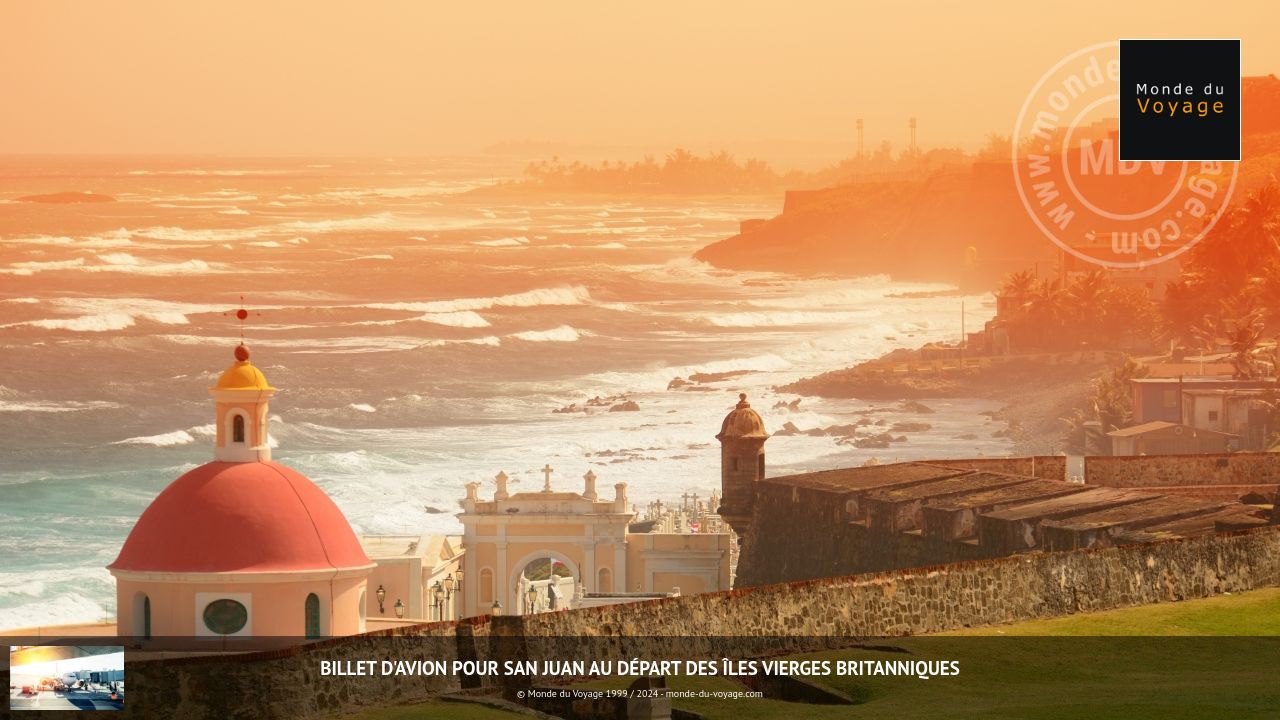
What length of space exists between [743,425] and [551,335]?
3332 inches

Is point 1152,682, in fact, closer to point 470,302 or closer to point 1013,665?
point 1013,665

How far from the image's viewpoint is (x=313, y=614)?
22.3 meters

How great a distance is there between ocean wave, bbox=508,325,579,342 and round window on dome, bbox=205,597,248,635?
325 ft

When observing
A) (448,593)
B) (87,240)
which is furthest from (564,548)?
(87,240)

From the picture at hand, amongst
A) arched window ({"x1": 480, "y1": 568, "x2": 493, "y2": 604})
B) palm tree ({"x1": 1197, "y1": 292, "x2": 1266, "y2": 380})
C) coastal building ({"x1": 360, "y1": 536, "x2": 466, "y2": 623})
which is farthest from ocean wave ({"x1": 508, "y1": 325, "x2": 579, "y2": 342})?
coastal building ({"x1": 360, "y1": 536, "x2": 466, "y2": 623})

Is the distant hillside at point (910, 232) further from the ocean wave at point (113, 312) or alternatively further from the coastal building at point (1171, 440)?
the coastal building at point (1171, 440)

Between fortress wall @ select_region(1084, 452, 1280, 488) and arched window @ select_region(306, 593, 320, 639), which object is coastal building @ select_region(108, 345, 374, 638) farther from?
fortress wall @ select_region(1084, 452, 1280, 488)

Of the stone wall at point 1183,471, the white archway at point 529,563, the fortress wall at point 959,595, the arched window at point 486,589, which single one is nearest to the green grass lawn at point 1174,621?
the fortress wall at point 959,595

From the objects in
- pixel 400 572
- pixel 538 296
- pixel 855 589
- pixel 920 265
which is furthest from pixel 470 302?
pixel 855 589

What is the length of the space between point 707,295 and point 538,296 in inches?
404

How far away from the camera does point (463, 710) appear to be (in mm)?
17609

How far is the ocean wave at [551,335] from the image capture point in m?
122

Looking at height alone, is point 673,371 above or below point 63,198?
below

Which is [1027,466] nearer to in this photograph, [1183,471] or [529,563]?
[1183,471]
